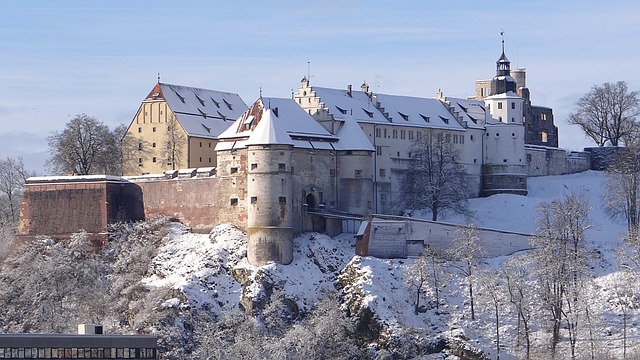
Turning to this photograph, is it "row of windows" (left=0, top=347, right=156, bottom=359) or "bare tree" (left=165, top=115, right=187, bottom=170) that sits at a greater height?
"bare tree" (left=165, top=115, right=187, bottom=170)

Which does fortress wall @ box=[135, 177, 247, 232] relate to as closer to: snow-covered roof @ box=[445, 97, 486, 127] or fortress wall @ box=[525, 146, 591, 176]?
snow-covered roof @ box=[445, 97, 486, 127]

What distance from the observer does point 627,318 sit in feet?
279

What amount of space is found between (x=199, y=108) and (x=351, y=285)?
2239cm

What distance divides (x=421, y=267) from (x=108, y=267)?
1707 cm

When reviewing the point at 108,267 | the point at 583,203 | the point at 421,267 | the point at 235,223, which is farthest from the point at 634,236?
the point at 108,267

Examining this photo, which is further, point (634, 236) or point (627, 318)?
point (634, 236)

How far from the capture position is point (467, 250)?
89812 millimetres

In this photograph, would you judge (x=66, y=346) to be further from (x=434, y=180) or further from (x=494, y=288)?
(x=434, y=180)

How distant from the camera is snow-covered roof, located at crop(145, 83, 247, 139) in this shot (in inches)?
4085

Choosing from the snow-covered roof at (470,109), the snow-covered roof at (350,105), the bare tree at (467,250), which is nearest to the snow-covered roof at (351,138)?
the snow-covered roof at (350,105)

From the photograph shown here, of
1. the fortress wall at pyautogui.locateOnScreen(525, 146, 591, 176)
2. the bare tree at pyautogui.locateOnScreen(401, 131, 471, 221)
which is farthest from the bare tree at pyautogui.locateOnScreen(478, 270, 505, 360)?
the fortress wall at pyautogui.locateOnScreen(525, 146, 591, 176)

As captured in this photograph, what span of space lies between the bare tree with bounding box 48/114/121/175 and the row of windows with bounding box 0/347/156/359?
36642mm

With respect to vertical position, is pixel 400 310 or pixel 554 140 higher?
pixel 554 140

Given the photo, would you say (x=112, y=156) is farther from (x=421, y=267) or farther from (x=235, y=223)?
(x=421, y=267)
